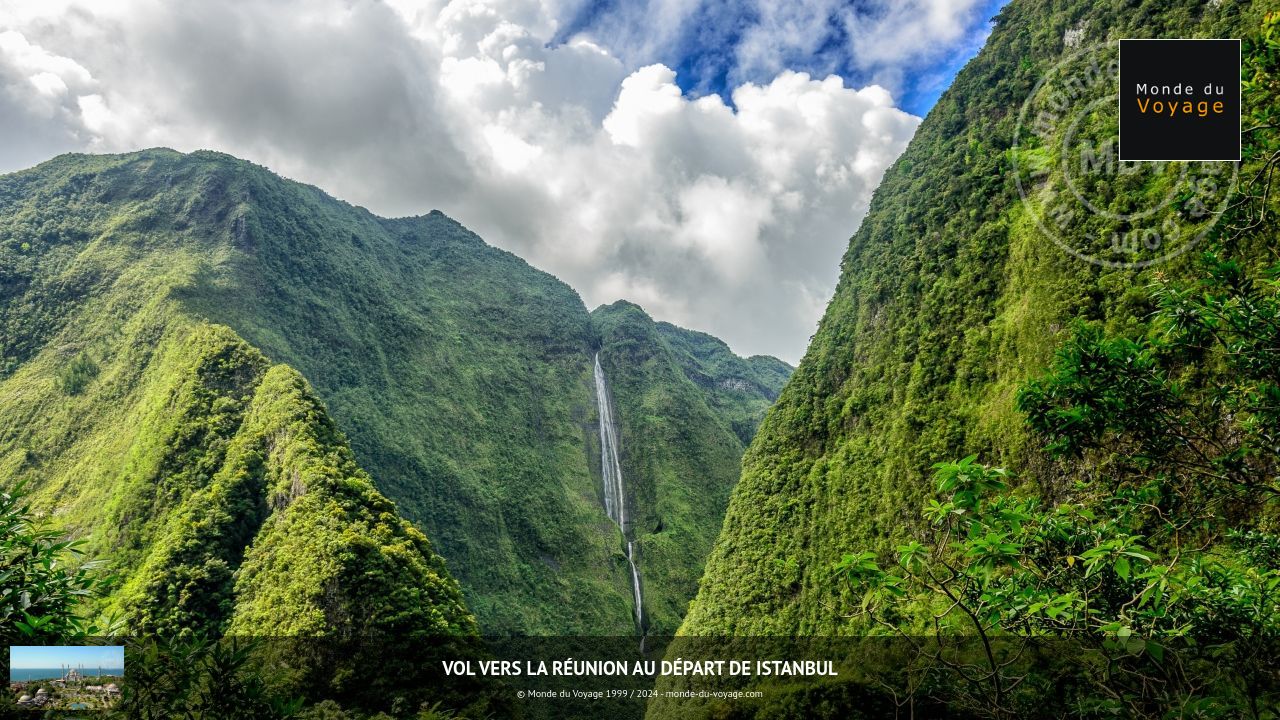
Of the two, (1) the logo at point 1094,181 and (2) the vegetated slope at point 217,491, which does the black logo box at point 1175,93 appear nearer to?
(1) the logo at point 1094,181

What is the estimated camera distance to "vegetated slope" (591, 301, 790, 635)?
222ft

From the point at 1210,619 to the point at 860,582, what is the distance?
2029 mm

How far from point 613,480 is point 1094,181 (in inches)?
2587

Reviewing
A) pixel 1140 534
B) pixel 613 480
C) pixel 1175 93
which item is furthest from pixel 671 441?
pixel 1140 534

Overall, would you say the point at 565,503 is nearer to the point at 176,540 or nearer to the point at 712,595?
the point at 712,595

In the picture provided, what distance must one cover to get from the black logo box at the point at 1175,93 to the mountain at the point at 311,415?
21195 mm

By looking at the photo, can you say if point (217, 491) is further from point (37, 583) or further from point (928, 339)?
point (928, 339)

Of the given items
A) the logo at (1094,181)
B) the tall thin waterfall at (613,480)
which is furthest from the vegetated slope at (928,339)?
the tall thin waterfall at (613,480)

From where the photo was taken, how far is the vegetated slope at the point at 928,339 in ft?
80.1

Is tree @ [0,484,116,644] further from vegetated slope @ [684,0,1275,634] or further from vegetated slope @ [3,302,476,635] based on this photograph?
vegetated slope @ [3,302,476,635]

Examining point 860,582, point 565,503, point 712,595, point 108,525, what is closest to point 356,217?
point 565,503

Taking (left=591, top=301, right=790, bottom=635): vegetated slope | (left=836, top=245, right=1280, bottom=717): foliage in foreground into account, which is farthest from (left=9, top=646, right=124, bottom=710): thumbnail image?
(left=591, top=301, right=790, bottom=635): vegetated slope

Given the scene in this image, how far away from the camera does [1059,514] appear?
12.5 feet

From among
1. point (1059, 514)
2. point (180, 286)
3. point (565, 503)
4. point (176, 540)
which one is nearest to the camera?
point (1059, 514)
